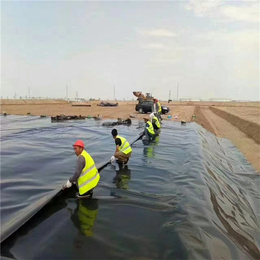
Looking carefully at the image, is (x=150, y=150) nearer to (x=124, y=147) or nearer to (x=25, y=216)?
(x=124, y=147)

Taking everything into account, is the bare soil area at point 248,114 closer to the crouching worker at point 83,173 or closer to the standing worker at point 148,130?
the standing worker at point 148,130

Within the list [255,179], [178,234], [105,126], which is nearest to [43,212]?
[178,234]

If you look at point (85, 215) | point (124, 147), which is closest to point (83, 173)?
point (85, 215)

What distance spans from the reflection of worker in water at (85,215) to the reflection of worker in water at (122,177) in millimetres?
1307

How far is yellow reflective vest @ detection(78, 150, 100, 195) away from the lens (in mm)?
5296

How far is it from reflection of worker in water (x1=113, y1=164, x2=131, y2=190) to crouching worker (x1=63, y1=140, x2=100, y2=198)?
4.50 feet

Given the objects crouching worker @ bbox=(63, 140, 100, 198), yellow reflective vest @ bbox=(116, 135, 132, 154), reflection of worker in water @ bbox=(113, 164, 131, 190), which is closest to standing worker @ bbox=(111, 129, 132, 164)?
yellow reflective vest @ bbox=(116, 135, 132, 154)

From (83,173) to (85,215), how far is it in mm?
892

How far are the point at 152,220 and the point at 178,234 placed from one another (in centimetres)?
69

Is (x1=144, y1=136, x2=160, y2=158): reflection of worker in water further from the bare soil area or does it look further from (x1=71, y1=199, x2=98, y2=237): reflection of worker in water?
the bare soil area

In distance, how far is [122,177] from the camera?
25.2ft

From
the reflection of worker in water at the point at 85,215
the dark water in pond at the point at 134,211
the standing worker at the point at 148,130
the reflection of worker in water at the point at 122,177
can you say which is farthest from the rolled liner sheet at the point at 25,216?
the standing worker at the point at 148,130

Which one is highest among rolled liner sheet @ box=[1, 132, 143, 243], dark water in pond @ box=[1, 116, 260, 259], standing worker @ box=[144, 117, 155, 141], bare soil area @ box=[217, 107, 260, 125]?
standing worker @ box=[144, 117, 155, 141]

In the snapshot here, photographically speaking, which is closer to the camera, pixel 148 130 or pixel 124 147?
pixel 124 147
